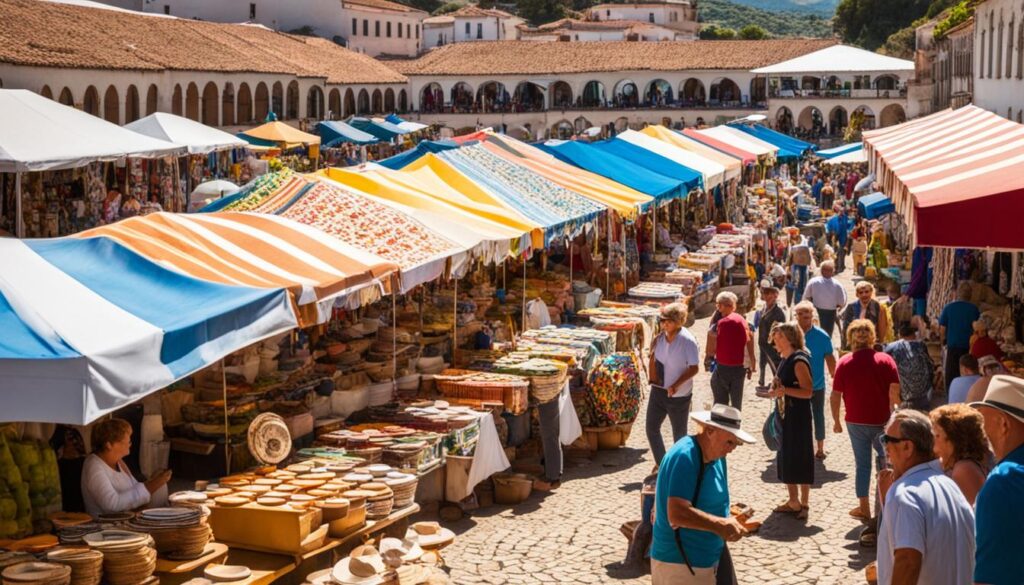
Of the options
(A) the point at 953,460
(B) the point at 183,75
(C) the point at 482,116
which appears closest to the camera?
(A) the point at 953,460

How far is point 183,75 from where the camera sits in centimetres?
3950

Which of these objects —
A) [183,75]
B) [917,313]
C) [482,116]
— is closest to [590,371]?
[917,313]

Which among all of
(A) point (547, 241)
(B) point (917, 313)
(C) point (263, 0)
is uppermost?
(C) point (263, 0)

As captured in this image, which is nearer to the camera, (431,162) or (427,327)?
(427,327)

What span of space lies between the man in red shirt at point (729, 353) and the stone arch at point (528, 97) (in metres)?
55.9

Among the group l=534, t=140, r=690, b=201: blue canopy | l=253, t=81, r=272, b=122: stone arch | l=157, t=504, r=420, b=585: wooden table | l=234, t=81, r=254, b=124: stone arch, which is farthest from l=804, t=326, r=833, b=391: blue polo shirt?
l=253, t=81, r=272, b=122: stone arch

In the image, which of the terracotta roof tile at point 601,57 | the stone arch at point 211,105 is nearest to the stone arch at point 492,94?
the terracotta roof tile at point 601,57

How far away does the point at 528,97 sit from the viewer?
67.9 m

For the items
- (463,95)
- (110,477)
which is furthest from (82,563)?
(463,95)

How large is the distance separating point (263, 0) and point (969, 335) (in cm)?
6061

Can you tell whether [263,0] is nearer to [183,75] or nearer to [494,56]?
[494,56]

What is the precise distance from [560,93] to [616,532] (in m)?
60.3

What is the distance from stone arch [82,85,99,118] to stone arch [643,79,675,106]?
34.6m

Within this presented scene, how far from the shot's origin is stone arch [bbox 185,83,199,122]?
4106cm
